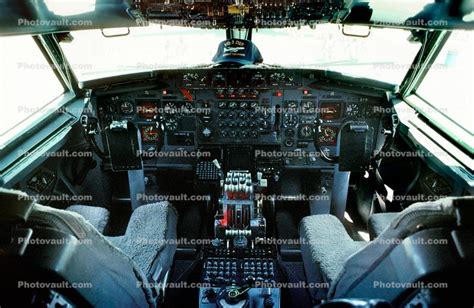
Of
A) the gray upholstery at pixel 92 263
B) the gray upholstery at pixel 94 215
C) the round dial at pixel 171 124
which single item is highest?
the gray upholstery at pixel 92 263

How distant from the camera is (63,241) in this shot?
1188 mm

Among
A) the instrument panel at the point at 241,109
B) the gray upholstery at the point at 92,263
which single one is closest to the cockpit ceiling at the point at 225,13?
the instrument panel at the point at 241,109

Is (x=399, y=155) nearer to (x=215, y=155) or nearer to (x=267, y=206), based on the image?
(x=267, y=206)

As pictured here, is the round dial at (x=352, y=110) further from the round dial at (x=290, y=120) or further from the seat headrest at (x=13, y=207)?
the seat headrest at (x=13, y=207)

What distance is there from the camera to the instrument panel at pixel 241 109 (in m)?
3.97

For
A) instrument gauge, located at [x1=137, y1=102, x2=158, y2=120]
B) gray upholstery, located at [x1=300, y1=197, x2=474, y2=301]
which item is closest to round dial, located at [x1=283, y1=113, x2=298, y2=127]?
instrument gauge, located at [x1=137, y1=102, x2=158, y2=120]

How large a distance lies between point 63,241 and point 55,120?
2709 millimetres

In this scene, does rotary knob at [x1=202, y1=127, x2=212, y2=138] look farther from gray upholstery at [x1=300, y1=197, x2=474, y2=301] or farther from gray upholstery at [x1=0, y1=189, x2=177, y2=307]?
gray upholstery at [x1=0, y1=189, x2=177, y2=307]

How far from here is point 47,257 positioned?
3.70 ft

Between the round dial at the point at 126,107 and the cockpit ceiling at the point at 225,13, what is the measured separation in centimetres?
101

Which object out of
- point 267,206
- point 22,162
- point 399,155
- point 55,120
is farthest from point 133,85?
point 399,155

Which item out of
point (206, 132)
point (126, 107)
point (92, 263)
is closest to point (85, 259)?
point (92, 263)

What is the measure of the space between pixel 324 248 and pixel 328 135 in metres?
2.18

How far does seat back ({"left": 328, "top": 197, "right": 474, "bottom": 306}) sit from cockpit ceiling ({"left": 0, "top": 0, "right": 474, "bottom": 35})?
149cm
